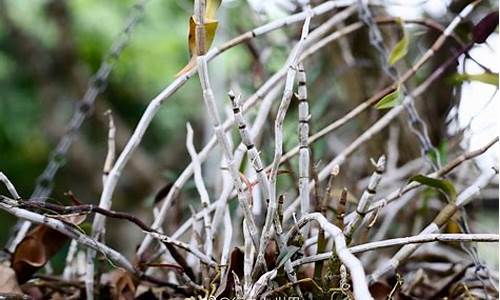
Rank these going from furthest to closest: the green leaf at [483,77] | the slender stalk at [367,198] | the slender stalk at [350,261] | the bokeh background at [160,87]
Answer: the bokeh background at [160,87] < the green leaf at [483,77] < the slender stalk at [367,198] < the slender stalk at [350,261]

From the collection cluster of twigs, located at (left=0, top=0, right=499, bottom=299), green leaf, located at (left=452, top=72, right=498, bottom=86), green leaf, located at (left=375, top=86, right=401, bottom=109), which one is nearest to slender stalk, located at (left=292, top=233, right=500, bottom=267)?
cluster of twigs, located at (left=0, top=0, right=499, bottom=299)

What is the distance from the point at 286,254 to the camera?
1.21 ft

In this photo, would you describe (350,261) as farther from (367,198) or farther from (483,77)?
(483,77)

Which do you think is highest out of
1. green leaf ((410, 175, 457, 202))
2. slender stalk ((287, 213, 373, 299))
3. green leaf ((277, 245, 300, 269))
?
green leaf ((410, 175, 457, 202))

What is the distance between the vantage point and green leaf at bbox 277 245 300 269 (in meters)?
0.37

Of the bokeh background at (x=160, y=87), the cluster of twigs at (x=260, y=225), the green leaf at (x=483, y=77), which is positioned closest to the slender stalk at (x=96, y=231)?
the cluster of twigs at (x=260, y=225)

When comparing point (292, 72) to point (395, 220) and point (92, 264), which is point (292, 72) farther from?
point (395, 220)

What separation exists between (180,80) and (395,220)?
1.71ft

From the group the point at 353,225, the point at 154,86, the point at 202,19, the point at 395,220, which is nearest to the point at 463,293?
the point at 353,225

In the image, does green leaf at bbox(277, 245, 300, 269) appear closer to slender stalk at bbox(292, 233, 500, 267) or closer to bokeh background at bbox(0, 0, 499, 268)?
slender stalk at bbox(292, 233, 500, 267)

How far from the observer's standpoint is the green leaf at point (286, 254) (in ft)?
1.20

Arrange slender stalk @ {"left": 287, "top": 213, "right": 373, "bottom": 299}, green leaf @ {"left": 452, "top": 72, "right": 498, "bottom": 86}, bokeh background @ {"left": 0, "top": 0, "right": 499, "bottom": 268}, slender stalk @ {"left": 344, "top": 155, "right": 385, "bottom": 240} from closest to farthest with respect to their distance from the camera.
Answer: slender stalk @ {"left": 287, "top": 213, "right": 373, "bottom": 299} < slender stalk @ {"left": 344, "top": 155, "right": 385, "bottom": 240} < green leaf @ {"left": 452, "top": 72, "right": 498, "bottom": 86} < bokeh background @ {"left": 0, "top": 0, "right": 499, "bottom": 268}

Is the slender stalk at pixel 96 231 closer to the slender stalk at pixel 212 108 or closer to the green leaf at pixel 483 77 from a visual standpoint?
the slender stalk at pixel 212 108

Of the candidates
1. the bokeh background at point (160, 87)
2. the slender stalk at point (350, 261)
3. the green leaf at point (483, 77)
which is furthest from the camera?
the bokeh background at point (160, 87)
